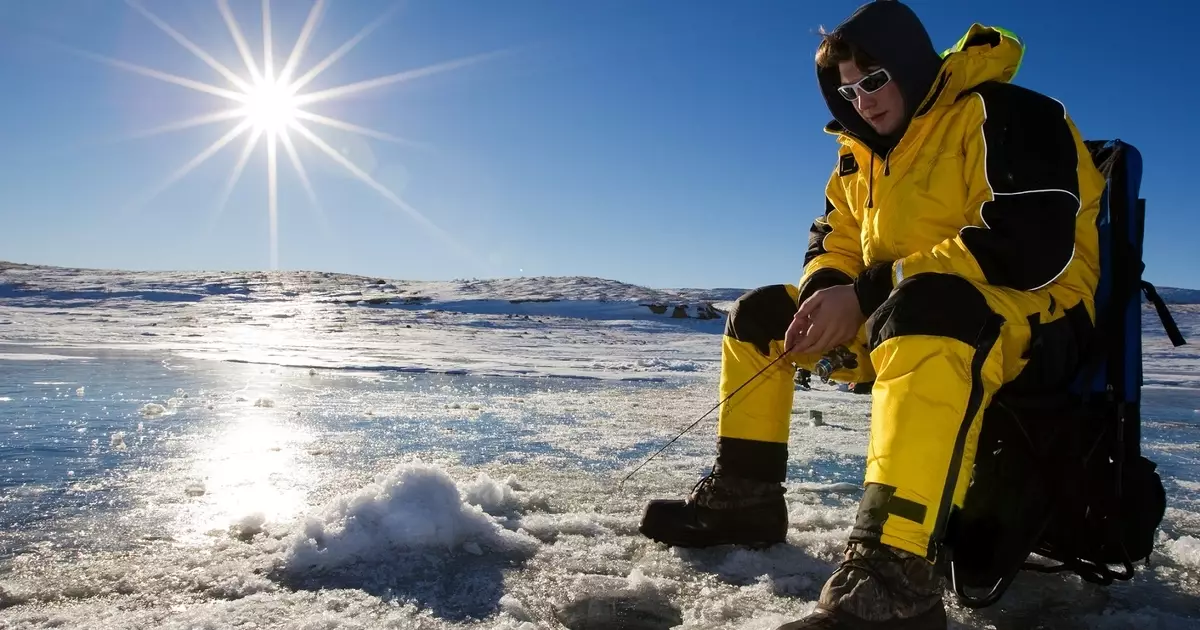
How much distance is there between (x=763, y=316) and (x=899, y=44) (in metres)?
0.78

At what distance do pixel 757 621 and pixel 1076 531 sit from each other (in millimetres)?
733

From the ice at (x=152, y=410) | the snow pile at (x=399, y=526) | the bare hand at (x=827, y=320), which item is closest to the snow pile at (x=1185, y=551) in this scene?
the bare hand at (x=827, y=320)

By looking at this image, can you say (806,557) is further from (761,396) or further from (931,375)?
(931,375)

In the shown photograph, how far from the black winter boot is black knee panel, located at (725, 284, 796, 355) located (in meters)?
0.39

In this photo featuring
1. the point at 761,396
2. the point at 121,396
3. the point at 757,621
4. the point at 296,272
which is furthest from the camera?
the point at 296,272

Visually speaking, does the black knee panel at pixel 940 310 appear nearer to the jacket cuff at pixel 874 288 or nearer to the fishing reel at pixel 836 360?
the jacket cuff at pixel 874 288

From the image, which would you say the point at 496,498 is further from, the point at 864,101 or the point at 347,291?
the point at 347,291

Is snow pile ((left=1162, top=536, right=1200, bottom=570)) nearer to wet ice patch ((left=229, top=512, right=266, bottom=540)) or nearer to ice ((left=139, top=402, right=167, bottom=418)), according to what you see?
wet ice patch ((left=229, top=512, right=266, bottom=540))

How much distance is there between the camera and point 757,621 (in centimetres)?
140

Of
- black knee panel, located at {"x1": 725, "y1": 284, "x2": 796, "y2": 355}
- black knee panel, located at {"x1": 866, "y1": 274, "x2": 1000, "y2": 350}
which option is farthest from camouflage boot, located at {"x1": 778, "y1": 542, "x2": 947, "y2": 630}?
black knee panel, located at {"x1": 725, "y1": 284, "x2": 796, "y2": 355}

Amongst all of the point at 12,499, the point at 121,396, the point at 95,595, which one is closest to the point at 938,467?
A: the point at 95,595

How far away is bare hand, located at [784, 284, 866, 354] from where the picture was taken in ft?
5.48

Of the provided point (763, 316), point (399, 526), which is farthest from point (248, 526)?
point (763, 316)

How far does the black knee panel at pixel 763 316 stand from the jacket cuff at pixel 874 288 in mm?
Result: 311
